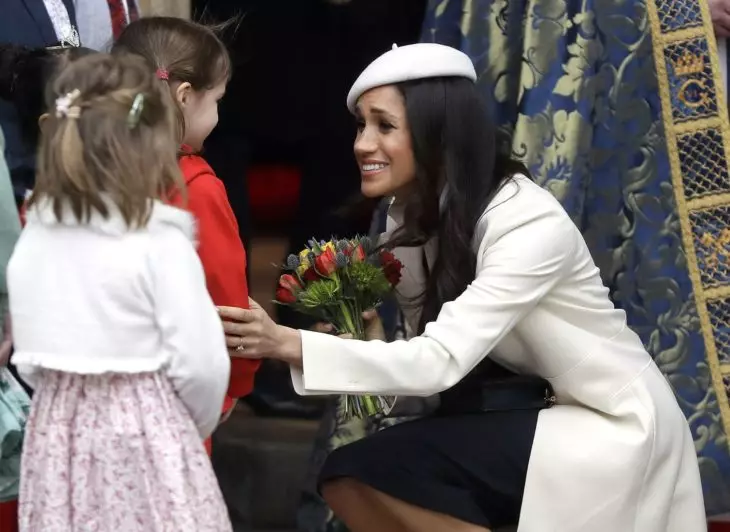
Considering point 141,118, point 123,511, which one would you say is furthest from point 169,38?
point 123,511

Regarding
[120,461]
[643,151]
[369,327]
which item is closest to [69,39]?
[369,327]

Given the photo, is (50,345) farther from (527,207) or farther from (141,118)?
(527,207)

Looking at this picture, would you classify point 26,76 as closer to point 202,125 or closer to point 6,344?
point 202,125

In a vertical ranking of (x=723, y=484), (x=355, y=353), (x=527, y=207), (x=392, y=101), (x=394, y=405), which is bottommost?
(x=723, y=484)

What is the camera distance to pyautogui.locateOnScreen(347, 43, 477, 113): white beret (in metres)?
3.09

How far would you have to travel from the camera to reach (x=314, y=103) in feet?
15.2

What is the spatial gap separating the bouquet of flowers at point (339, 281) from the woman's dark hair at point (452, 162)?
0.13 metres

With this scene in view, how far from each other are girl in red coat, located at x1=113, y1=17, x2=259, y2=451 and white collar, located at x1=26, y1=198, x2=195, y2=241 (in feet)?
0.95

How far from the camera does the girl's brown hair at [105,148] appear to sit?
242 centimetres

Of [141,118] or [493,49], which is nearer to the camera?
[141,118]

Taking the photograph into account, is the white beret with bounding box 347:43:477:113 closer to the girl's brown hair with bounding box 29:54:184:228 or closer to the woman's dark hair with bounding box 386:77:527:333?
the woman's dark hair with bounding box 386:77:527:333

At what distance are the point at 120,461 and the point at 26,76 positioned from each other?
3.39 feet

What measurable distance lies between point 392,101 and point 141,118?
81 cm

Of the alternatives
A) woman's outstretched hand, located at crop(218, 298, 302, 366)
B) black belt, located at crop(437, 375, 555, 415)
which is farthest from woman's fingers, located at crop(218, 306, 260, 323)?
black belt, located at crop(437, 375, 555, 415)
